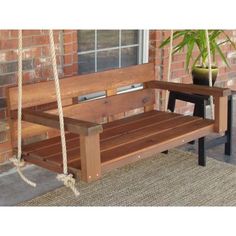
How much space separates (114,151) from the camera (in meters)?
2.21

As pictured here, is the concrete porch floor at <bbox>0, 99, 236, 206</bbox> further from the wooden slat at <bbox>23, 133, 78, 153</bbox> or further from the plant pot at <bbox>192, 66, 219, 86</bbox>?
the plant pot at <bbox>192, 66, 219, 86</bbox>

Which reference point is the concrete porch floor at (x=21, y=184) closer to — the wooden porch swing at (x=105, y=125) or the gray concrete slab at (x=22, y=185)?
the gray concrete slab at (x=22, y=185)

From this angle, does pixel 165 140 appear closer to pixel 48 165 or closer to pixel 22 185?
pixel 48 165

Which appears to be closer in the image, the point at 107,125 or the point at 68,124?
the point at 68,124

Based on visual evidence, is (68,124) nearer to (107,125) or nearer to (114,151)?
(114,151)

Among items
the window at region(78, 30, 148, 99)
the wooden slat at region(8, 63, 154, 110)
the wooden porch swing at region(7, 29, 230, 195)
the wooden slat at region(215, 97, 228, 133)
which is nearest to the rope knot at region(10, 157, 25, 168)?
the wooden porch swing at region(7, 29, 230, 195)

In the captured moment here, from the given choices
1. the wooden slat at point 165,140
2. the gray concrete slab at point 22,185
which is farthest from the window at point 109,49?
the wooden slat at point 165,140

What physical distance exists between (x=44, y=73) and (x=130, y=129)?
862 mm

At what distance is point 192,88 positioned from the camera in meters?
2.88

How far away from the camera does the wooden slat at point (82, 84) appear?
239cm

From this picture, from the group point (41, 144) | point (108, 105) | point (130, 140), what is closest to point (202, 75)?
point (108, 105)

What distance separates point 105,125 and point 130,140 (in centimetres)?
42

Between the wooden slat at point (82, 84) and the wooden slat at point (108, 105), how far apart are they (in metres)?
0.08
